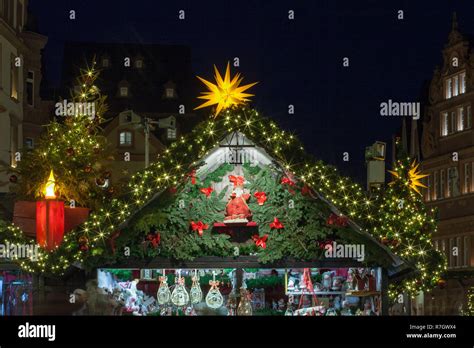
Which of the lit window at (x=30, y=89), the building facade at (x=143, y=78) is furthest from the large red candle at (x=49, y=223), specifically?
the building facade at (x=143, y=78)

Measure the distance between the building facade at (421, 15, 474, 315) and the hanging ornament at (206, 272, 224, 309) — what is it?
3774 centimetres

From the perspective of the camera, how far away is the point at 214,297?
19.8 metres

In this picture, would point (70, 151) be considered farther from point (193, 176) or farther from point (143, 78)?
point (143, 78)

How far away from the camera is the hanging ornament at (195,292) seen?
19.9 m

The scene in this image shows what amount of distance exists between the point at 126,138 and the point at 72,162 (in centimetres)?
4263

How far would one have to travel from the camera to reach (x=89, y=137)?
87.8ft

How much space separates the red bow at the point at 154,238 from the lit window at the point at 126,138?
160 feet

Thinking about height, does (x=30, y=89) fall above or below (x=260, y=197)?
above

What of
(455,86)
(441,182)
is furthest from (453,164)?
(455,86)

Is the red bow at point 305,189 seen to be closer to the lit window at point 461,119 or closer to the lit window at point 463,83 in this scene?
the lit window at point 463,83

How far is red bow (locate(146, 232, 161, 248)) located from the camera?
19.9 meters
